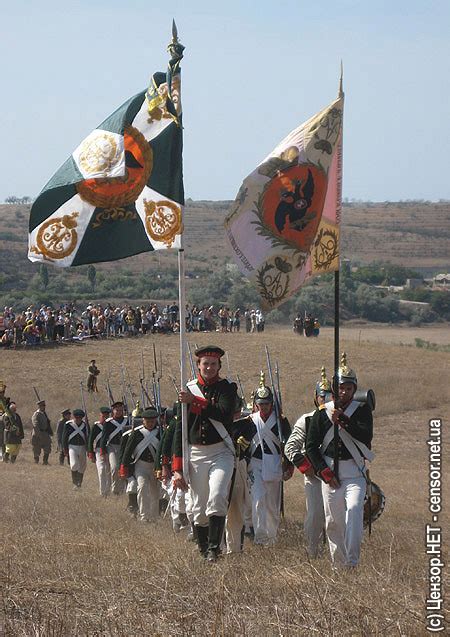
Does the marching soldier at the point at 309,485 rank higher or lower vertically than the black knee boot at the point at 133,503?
higher

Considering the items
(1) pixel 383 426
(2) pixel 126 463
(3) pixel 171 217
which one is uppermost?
(3) pixel 171 217

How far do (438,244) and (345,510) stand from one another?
448ft

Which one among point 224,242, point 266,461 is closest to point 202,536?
point 266,461

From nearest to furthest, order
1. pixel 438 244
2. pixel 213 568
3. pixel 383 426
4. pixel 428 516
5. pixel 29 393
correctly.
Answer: pixel 213 568, pixel 428 516, pixel 383 426, pixel 29 393, pixel 438 244

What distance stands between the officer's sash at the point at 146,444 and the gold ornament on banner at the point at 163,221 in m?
6.00

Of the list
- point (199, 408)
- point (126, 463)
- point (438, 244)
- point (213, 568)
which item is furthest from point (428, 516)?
point (438, 244)

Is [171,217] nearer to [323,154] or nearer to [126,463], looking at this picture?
[323,154]

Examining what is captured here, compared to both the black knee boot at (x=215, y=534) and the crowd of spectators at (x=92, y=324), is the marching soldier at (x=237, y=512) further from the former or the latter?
the crowd of spectators at (x=92, y=324)

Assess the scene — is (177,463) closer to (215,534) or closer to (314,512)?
(215,534)

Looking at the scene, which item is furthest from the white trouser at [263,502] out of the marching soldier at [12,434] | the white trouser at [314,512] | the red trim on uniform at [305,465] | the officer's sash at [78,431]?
the marching soldier at [12,434]

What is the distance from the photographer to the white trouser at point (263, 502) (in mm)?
14081

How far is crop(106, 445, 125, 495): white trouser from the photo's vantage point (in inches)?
807

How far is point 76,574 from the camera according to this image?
9250 millimetres

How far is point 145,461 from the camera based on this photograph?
684 inches
